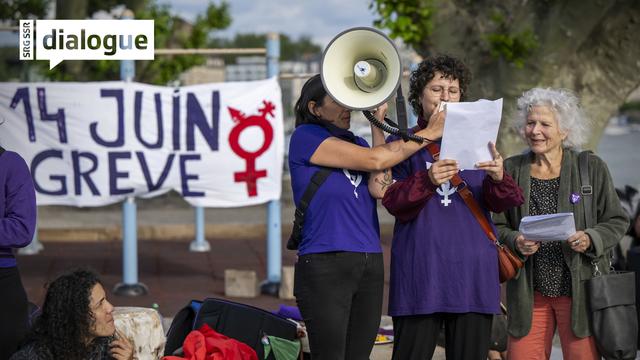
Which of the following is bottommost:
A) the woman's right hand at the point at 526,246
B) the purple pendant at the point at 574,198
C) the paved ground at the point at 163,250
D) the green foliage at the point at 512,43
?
the paved ground at the point at 163,250

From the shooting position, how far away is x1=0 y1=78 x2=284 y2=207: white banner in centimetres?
852

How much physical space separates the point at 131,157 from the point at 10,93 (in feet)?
3.44

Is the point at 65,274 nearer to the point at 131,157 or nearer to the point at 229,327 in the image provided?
the point at 229,327

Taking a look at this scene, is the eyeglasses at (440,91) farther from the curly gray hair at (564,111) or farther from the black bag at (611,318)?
the black bag at (611,318)

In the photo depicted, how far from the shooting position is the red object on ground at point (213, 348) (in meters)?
4.84

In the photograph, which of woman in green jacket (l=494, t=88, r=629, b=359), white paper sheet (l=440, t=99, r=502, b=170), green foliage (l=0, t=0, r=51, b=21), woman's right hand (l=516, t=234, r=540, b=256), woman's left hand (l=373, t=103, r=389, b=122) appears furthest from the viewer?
green foliage (l=0, t=0, r=51, b=21)

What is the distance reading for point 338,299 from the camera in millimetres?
4074

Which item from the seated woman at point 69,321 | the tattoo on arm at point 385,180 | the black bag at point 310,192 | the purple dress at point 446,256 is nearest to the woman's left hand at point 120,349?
the seated woman at point 69,321

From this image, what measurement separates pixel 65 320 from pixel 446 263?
1410 mm

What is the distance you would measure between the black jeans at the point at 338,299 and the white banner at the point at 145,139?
15.1 ft

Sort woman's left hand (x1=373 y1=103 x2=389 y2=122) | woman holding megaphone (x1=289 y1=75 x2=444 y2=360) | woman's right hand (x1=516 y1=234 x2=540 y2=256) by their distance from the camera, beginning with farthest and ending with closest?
woman's right hand (x1=516 y1=234 x2=540 y2=256) < woman's left hand (x1=373 y1=103 x2=389 y2=122) < woman holding megaphone (x1=289 y1=75 x2=444 y2=360)

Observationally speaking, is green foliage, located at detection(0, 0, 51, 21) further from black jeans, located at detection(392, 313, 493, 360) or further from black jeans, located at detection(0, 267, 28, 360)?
black jeans, located at detection(392, 313, 493, 360)

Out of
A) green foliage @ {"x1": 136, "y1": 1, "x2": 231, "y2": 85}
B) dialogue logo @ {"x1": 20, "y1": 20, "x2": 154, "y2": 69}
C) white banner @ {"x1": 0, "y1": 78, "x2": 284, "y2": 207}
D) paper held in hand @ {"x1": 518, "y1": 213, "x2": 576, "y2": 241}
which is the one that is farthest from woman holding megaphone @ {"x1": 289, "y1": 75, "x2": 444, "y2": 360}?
green foliage @ {"x1": 136, "y1": 1, "x2": 231, "y2": 85}

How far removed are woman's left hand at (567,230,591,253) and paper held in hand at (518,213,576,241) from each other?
0.18ft
